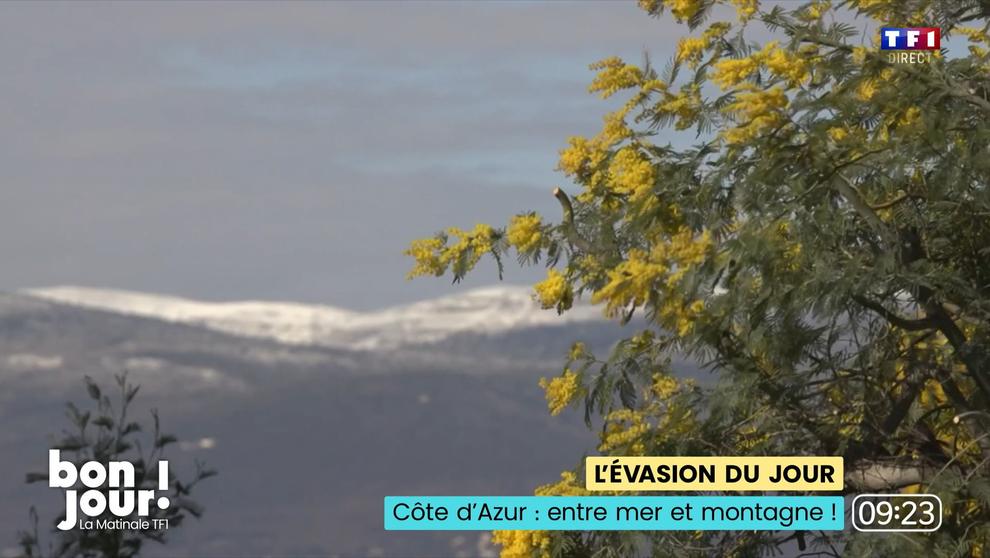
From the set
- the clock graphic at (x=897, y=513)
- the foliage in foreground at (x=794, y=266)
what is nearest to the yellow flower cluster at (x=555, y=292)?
the foliage in foreground at (x=794, y=266)

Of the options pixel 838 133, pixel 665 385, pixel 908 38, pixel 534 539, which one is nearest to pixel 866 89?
pixel 908 38

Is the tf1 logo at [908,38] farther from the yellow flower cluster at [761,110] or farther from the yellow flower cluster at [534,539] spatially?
the yellow flower cluster at [534,539]

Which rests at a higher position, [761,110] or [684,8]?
[684,8]

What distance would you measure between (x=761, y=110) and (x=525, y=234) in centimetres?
308

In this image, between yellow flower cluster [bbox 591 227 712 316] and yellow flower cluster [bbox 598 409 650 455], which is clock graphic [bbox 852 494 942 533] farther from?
yellow flower cluster [bbox 591 227 712 316]

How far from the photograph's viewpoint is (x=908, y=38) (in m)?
16.0

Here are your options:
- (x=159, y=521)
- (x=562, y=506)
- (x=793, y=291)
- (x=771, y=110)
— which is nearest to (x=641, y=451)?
(x=562, y=506)

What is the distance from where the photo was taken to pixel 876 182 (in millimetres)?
14992

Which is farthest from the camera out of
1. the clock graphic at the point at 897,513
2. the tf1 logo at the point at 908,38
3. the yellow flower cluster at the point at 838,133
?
the tf1 logo at the point at 908,38

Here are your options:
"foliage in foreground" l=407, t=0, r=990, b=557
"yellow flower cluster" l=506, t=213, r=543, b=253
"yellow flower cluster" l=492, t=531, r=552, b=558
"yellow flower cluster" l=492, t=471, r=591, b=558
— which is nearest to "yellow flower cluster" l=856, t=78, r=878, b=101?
"foliage in foreground" l=407, t=0, r=990, b=557

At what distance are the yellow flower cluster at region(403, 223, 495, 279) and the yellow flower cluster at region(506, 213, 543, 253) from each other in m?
0.35

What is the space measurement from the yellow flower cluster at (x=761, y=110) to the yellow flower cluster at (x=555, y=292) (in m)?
2.21

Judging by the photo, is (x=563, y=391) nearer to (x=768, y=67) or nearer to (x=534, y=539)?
(x=534, y=539)

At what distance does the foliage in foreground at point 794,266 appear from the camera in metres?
14.5
